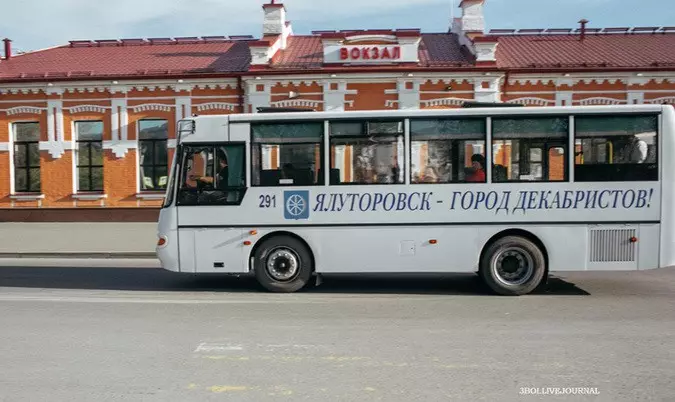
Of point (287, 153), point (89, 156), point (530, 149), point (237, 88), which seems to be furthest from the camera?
point (89, 156)

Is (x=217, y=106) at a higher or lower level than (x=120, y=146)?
higher

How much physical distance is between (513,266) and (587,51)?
51.4 feet

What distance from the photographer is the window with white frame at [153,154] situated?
20.7m

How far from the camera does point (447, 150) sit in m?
8.71

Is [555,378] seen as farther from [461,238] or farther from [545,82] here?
[545,82]

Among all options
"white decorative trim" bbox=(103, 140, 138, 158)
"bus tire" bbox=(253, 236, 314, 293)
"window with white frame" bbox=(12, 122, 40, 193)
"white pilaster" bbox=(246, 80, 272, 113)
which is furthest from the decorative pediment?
"bus tire" bbox=(253, 236, 314, 293)

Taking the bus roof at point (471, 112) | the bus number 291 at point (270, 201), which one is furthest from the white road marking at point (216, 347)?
the bus roof at point (471, 112)

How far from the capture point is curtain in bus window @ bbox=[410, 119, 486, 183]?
8.69 m

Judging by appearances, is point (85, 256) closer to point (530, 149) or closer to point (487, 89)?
point (530, 149)

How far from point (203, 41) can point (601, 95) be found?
50.5 feet

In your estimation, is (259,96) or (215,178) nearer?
(215,178)

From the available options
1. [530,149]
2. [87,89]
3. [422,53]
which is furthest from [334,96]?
[530,149]

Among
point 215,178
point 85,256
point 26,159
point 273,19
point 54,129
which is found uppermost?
point 273,19

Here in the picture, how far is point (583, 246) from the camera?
8602 millimetres
